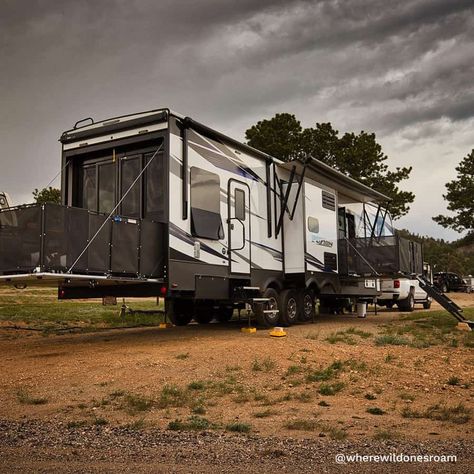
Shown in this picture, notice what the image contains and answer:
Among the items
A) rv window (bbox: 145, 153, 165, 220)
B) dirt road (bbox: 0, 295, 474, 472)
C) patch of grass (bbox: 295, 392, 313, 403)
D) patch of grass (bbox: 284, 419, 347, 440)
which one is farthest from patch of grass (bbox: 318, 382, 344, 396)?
rv window (bbox: 145, 153, 165, 220)

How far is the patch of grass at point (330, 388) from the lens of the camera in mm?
6469

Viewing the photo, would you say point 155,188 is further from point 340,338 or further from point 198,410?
point 198,410

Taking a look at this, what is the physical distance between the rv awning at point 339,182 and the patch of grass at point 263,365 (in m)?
5.95

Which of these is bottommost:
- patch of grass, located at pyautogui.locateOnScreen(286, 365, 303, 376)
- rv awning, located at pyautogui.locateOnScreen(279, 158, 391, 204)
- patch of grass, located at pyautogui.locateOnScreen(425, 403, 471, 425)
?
patch of grass, located at pyautogui.locateOnScreen(425, 403, 471, 425)

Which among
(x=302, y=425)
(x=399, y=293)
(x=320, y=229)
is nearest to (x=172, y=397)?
(x=302, y=425)

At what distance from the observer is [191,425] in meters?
5.08

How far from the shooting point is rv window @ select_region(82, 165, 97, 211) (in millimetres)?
10953

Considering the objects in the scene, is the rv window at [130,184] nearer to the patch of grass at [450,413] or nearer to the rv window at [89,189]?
the rv window at [89,189]

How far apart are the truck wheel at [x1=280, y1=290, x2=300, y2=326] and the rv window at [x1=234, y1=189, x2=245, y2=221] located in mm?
2211

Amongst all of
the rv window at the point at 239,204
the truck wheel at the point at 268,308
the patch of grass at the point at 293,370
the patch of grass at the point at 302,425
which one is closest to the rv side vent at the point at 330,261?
the truck wheel at the point at 268,308

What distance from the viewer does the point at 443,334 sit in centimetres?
1159

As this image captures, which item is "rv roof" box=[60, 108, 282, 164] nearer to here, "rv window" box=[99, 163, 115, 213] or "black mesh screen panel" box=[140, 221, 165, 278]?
"rv window" box=[99, 163, 115, 213]

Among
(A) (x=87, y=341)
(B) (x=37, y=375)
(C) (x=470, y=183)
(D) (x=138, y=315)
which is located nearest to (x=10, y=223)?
(B) (x=37, y=375)

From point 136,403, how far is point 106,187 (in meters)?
5.72
